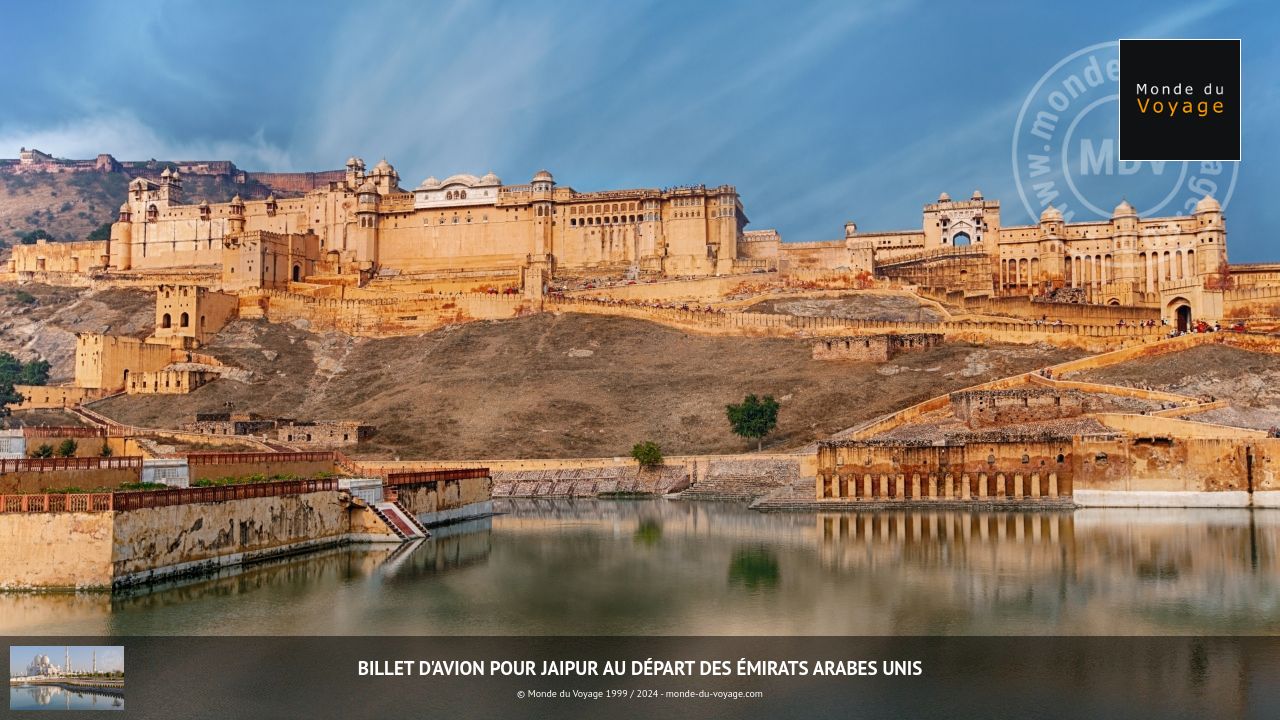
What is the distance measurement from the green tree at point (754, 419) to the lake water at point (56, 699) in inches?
1615

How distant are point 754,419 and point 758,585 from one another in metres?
29.6

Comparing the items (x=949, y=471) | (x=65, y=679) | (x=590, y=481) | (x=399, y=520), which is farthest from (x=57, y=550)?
(x=590, y=481)

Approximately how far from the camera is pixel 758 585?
27.6 meters

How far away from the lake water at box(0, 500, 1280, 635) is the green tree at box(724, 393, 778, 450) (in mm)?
16236

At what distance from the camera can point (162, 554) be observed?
27.0 metres

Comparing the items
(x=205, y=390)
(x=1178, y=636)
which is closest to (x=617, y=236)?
(x=205, y=390)

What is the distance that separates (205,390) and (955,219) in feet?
191

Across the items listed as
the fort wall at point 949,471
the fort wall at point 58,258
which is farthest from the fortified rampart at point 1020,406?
the fort wall at point 58,258

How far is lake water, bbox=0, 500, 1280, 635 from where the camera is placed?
2283cm

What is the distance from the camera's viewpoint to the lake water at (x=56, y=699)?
17.5 meters

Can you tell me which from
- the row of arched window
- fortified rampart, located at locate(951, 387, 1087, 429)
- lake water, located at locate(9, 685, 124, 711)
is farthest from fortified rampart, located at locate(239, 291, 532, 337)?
lake water, located at locate(9, 685, 124, 711)

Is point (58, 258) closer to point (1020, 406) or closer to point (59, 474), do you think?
point (59, 474)

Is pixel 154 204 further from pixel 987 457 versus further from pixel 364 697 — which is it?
pixel 364 697

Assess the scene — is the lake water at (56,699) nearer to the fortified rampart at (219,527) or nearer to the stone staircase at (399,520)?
the fortified rampart at (219,527)
